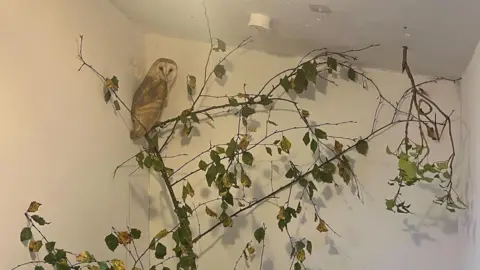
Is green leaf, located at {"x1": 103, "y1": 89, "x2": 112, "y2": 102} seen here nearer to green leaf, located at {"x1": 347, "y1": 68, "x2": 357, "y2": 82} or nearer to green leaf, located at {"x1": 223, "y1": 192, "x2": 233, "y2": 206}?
green leaf, located at {"x1": 223, "y1": 192, "x2": 233, "y2": 206}

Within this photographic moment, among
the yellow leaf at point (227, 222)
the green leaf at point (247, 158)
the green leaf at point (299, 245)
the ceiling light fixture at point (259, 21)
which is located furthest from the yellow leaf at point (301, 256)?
the ceiling light fixture at point (259, 21)

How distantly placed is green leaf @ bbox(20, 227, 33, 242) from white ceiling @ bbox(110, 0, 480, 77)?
895 mm

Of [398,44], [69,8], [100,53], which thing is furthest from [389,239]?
[69,8]

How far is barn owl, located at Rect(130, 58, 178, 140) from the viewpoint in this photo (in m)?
2.33

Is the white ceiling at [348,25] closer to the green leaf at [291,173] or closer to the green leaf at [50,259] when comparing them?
the green leaf at [291,173]

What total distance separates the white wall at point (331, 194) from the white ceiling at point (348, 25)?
9 centimetres

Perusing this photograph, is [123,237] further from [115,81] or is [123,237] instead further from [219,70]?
[219,70]

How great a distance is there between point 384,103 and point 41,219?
53.7 inches

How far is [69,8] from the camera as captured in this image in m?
1.87

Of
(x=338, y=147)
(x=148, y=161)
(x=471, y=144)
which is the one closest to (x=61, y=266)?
(x=148, y=161)

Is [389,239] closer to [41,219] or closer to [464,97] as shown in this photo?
[464,97]

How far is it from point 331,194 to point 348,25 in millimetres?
723

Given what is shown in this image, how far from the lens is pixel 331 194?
2.37 metres

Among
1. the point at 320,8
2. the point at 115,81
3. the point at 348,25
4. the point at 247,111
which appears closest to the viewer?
the point at 320,8
